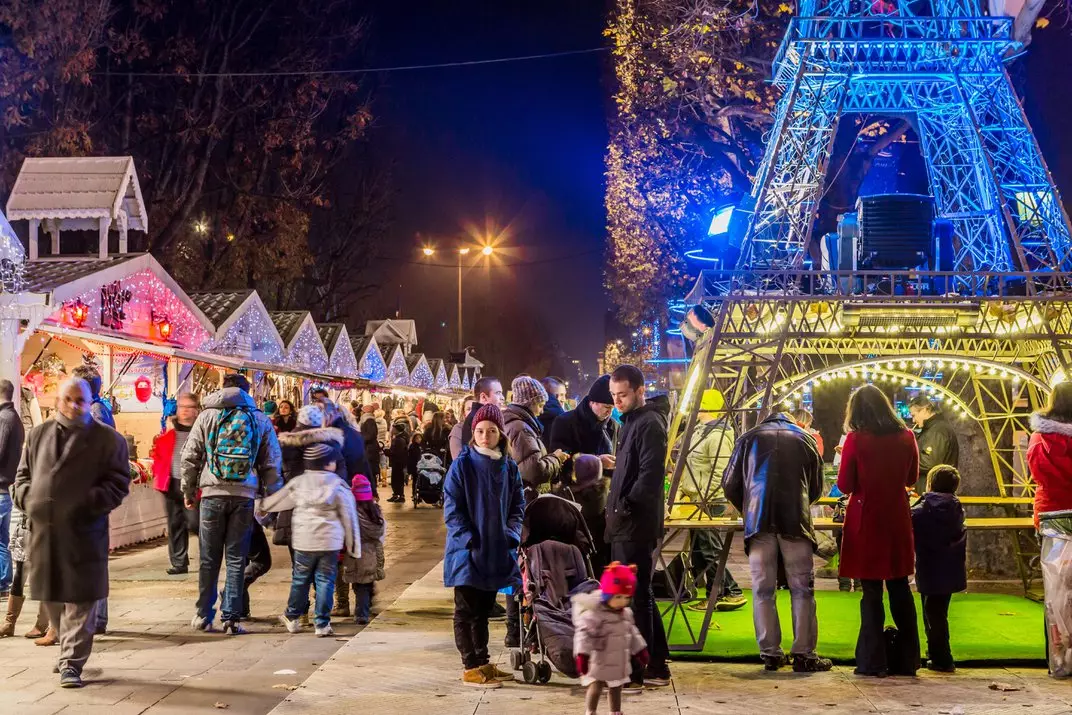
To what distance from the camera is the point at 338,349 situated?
3098cm

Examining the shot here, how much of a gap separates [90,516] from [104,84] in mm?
21128

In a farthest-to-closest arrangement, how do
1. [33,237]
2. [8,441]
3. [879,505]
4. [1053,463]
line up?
[33,237]
[8,441]
[879,505]
[1053,463]

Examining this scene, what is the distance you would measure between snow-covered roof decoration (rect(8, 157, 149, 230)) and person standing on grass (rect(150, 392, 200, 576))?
683cm

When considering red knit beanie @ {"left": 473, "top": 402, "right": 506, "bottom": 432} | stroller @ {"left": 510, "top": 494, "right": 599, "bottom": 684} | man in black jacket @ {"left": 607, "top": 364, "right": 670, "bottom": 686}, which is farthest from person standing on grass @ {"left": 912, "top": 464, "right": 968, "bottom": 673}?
red knit beanie @ {"left": 473, "top": 402, "right": 506, "bottom": 432}

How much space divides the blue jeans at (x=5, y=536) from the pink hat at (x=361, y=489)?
303 cm

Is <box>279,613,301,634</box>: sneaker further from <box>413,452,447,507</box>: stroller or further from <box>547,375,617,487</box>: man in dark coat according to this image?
<box>413,452,447,507</box>: stroller

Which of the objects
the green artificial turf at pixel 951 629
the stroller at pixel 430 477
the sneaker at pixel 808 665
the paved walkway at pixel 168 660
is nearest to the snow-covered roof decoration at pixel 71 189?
the stroller at pixel 430 477

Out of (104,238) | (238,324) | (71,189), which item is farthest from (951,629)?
(238,324)

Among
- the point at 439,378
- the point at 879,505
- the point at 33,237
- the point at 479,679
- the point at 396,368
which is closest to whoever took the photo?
the point at 479,679

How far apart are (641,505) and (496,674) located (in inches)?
53.3

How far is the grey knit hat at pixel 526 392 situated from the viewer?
7996 mm

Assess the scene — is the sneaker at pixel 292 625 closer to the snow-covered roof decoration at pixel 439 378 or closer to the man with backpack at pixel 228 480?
the man with backpack at pixel 228 480

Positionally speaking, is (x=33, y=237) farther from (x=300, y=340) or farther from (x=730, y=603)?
(x=730, y=603)

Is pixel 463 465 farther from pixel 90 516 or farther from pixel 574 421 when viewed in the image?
pixel 90 516
